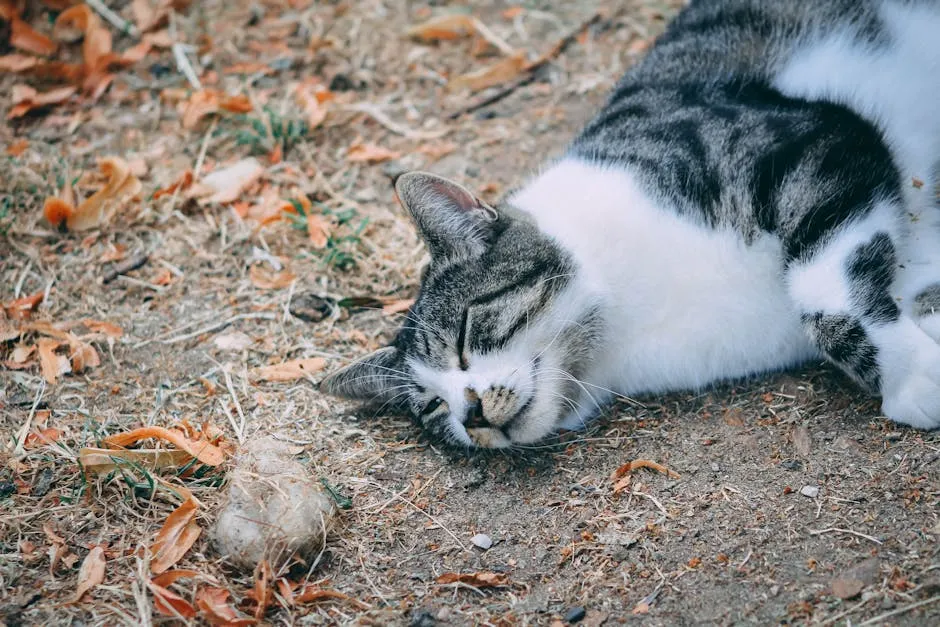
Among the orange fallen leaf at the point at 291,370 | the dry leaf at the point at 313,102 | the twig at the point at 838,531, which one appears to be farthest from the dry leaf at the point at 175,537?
the dry leaf at the point at 313,102

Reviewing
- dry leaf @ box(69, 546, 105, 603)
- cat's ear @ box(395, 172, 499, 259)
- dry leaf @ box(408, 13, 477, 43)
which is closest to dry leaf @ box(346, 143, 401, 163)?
dry leaf @ box(408, 13, 477, 43)

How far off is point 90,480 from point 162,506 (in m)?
0.26

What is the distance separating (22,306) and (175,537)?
1552 mm

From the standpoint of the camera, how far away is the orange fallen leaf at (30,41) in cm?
468

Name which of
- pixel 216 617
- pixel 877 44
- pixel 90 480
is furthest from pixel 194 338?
pixel 877 44

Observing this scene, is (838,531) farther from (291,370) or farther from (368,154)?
(368,154)

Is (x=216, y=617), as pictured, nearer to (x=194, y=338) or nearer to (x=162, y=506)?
(x=162, y=506)

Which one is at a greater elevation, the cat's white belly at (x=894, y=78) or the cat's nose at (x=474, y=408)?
the cat's white belly at (x=894, y=78)

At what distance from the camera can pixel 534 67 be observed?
4621 mm

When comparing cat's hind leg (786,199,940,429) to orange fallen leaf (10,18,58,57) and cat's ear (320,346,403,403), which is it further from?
orange fallen leaf (10,18,58,57)

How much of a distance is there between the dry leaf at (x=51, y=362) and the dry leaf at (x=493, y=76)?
2.51 meters

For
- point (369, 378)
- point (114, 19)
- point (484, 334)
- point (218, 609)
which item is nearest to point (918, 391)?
point (484, 334)

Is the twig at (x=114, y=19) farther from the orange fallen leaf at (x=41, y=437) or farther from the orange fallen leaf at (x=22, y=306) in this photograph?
the orange fallen leaf at (x=41, y=437)

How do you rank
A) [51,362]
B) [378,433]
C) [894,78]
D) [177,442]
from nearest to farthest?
[177,442] → [378,433] → [894,78] → [51,362]
